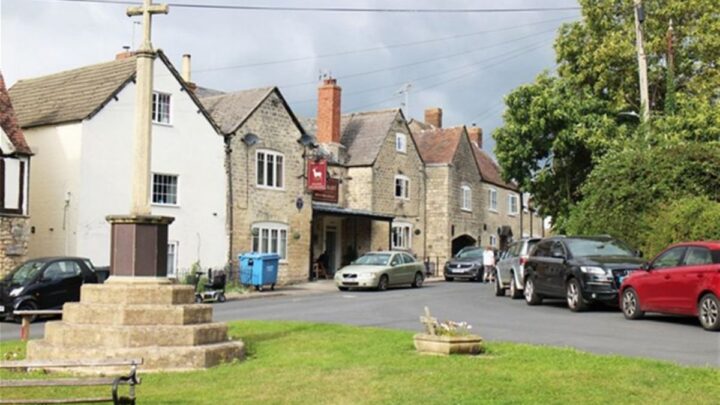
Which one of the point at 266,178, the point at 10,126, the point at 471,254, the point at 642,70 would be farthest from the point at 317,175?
the point at 642,70

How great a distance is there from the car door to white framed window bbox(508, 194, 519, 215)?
136 feet

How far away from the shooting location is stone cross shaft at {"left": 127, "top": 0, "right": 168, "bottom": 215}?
12.6 m

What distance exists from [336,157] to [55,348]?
3030cm

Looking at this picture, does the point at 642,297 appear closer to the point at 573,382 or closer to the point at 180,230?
the point at 573,382

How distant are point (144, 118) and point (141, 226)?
1.72 m

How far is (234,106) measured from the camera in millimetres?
34625

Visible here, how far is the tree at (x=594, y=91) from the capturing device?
31.7 meters

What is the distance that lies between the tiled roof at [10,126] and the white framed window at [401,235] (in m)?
21.9

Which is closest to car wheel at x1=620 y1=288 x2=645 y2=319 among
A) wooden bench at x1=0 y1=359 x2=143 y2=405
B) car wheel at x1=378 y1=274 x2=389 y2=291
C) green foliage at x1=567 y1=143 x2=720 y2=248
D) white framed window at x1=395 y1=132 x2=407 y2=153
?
green foliage at x1=567 y1=143 x2=720 y2=248

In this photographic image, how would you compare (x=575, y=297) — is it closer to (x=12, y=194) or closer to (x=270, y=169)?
(x=12, y=194)

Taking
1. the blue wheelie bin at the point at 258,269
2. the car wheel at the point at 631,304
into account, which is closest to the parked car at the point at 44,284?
the blue wheelie bin at the point at 258,269

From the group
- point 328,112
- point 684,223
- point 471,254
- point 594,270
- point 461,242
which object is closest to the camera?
point 594,270

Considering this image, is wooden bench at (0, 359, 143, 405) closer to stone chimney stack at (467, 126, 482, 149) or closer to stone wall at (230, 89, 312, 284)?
stone wall at (230, 89, 312, 284)

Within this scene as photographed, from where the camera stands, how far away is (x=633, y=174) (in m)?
25.3
